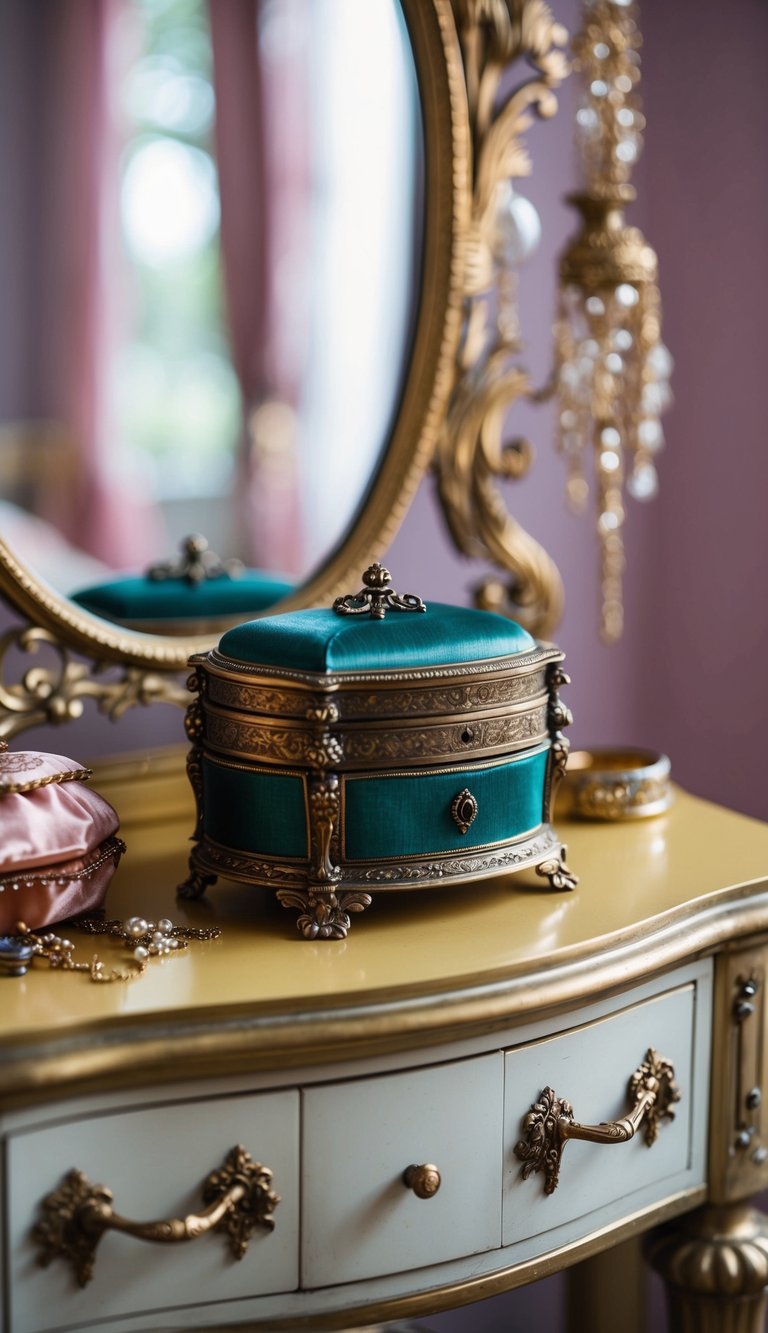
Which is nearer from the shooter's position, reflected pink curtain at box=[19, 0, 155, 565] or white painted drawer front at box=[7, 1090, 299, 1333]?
white painted drawer front at box=[7, 1090, 299, 1333]

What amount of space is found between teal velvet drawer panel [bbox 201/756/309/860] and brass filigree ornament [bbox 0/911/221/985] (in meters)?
0.07

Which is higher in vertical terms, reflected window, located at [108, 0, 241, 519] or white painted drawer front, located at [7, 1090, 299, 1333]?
reflected window, located at [108, 0, 241, 519]

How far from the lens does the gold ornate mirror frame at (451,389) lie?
1.28m

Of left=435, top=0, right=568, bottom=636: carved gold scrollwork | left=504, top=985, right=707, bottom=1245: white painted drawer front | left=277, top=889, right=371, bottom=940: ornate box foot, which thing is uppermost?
left=435, top=0, right=568, bottom=636: carved gold scrollwork

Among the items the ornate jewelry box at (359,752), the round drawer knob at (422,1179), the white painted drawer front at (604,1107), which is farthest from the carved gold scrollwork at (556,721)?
the round drawer knob at (422,1179)

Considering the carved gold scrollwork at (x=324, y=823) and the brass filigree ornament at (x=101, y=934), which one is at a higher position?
the carved gold scrollwork at (x=324, y=823)

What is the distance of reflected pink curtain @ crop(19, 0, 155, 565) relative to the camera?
121 cm

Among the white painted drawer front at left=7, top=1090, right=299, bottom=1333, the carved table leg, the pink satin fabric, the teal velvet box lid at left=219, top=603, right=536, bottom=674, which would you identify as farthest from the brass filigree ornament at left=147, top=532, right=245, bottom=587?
the carved table leg

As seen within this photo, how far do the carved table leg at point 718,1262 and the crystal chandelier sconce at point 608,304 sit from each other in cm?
63

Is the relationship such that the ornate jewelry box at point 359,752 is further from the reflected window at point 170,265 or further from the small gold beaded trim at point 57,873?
the reflected window at point 170,265

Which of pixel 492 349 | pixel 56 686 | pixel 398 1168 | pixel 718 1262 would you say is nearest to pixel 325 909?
pixel 398 1168

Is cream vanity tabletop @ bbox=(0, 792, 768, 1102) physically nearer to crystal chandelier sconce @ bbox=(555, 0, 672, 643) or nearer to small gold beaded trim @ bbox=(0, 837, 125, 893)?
small gold beaded trim @ bbox=(0, 837, 125, 893)

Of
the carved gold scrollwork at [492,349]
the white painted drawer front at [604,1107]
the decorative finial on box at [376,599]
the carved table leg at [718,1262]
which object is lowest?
the carved table leg at [718,1262]

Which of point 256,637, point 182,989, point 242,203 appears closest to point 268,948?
point 182,989
